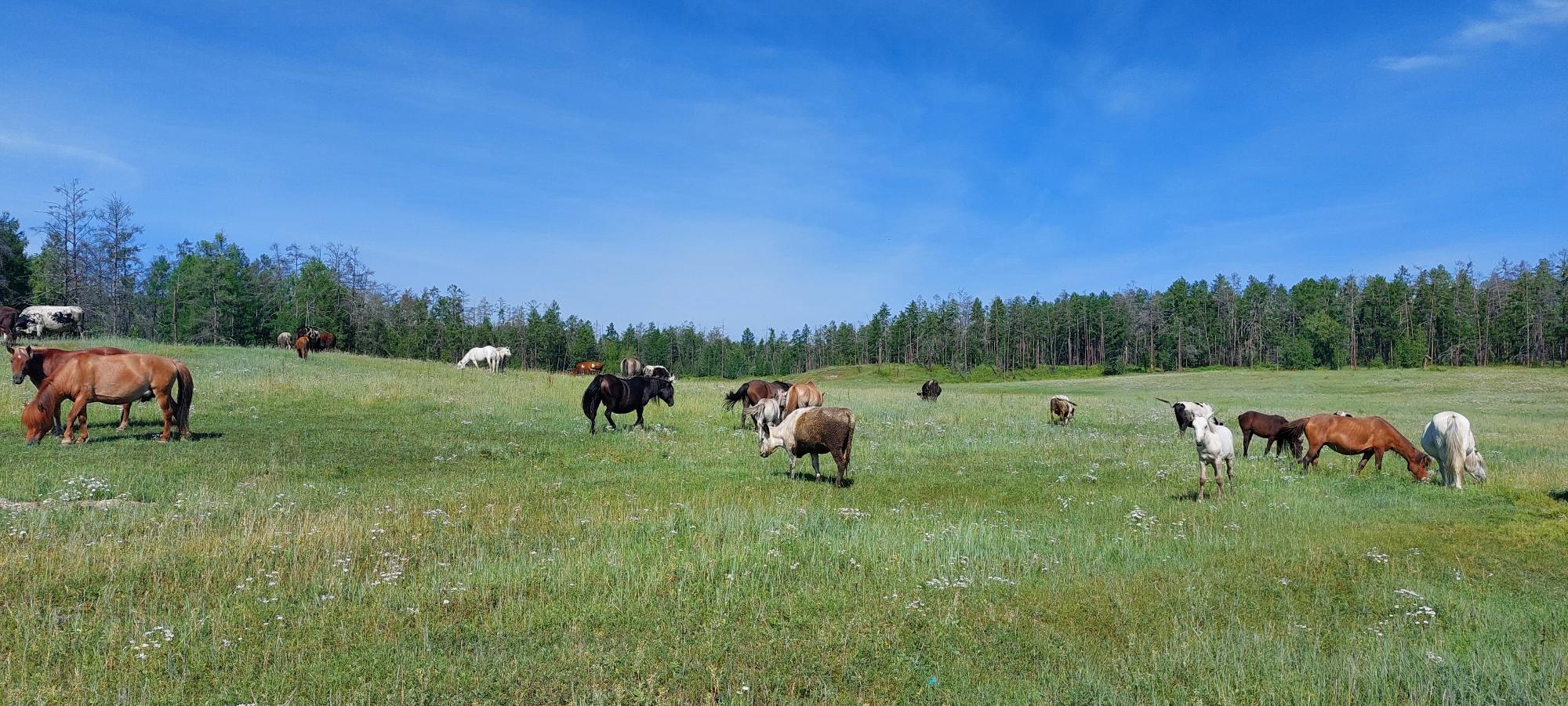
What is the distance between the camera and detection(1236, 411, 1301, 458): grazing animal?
64.4 feet

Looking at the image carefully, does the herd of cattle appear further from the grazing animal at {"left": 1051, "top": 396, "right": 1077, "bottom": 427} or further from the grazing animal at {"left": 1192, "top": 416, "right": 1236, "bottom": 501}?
the grazing animal at {"left": 1051, "top": 396, "right": 1077, "bottom": 427}

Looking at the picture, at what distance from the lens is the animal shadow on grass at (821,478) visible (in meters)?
14.7

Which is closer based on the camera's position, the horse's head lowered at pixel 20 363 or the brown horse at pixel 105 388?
the brown horse at pixel 105 388

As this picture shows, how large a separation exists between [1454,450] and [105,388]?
30487 millimetres

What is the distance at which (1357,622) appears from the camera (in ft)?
23.4

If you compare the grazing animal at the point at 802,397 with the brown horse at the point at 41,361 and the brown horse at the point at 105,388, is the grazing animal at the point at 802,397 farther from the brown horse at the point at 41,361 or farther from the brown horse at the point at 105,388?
the brown horse at the point at 41,361

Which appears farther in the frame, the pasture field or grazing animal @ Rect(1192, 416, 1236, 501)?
grazing animal @ Rect(1192, 416, 1236, 501)

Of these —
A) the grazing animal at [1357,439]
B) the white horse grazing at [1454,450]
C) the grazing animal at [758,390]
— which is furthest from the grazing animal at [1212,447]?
the grazing animal at [758,390]

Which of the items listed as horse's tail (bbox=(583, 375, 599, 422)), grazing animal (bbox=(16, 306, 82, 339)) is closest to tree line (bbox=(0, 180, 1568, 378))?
grazing animal (bbox=(16, 306, 82, 339))

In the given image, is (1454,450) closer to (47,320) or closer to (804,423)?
(804,423)

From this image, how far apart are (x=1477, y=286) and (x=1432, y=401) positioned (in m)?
92.2

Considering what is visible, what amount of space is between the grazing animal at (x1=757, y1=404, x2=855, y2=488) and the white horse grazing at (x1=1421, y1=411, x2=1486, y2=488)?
12708mm

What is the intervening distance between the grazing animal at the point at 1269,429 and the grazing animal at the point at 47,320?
5773 cm

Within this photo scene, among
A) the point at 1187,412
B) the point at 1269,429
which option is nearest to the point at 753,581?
the point at 1187,412
